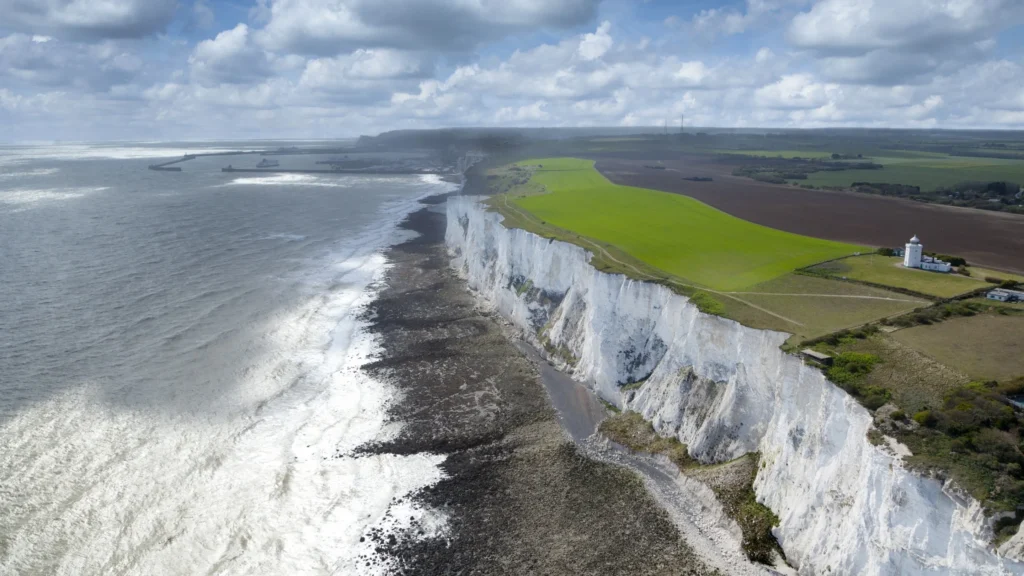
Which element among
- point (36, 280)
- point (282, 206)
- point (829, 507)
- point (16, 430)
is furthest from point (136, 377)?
point (282, 206)

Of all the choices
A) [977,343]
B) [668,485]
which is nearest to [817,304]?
[977,343]

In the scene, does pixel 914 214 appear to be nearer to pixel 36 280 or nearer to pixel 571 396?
pixel 571 396

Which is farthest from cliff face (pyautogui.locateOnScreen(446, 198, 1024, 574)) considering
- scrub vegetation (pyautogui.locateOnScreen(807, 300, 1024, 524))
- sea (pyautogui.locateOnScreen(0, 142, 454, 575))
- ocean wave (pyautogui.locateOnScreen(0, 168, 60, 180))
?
ocean wave (pyautogui.locateOnScreen(0, 168, 60, 180))

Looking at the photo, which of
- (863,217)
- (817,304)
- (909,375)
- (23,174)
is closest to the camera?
(909,375)

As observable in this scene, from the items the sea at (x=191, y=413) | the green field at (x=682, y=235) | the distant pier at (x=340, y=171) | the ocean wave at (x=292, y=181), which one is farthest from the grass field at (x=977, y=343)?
the distant pier at (x=340, y=171)

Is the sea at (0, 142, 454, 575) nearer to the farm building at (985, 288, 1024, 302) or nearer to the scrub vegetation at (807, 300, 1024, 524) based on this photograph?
the scrub vegetation at (807, 300, 1024, 524)

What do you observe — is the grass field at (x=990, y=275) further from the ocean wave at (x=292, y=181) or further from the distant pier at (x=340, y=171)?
the distant pier at (x=340, y=171)

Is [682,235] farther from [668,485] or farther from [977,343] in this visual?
[668,485]
